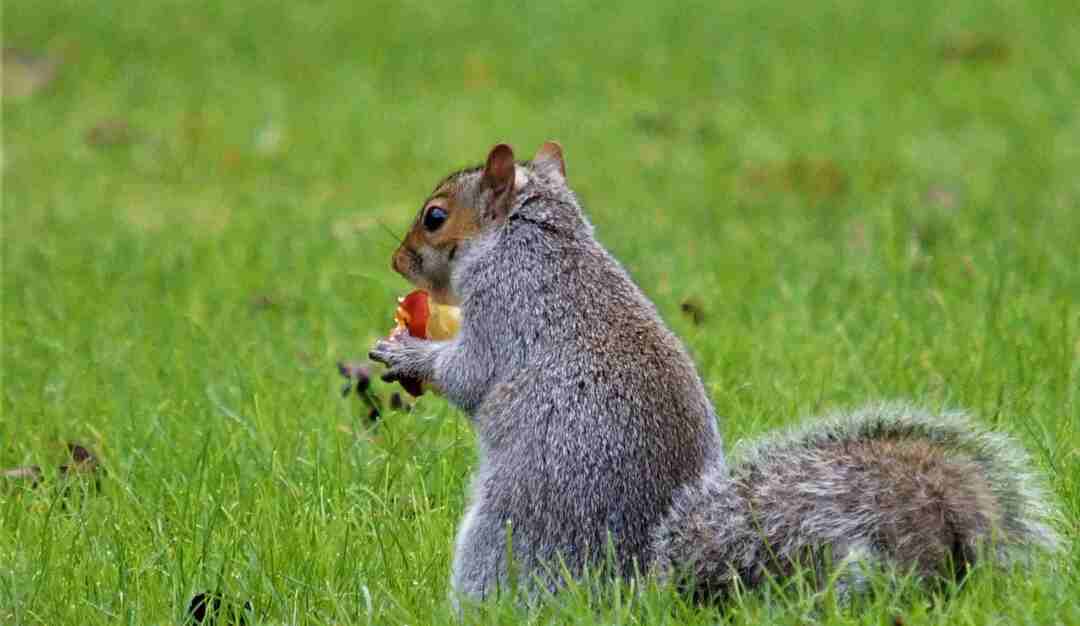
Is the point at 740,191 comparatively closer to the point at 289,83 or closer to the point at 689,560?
the point at 289,83

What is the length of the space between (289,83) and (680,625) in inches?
318

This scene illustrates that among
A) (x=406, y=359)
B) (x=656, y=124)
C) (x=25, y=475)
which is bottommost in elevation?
(x=25, y=475)

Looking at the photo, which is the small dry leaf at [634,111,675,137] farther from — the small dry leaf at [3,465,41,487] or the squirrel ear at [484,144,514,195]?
the squirrel ear at [484,144,514,195]

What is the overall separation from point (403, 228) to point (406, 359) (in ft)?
12.8

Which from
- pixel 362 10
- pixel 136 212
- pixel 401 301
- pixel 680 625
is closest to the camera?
pixel 680 625

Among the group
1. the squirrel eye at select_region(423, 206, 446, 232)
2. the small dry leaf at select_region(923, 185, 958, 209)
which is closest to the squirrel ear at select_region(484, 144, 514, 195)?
the squirrel eye at select_region(423, 206, 446, 232)

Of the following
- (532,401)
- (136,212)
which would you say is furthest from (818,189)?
(532,401)

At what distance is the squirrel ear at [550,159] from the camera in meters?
3.24

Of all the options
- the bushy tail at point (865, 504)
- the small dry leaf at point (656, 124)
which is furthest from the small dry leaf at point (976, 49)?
the bushy tail at point (865, 504)

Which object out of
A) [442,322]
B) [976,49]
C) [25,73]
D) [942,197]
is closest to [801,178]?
[942,197]

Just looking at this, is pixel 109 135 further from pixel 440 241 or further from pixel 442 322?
pixel 440 241

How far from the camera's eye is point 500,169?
308 centimetres

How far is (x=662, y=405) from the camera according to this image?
9.03ft

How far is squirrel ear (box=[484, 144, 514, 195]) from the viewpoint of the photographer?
10.0ft
